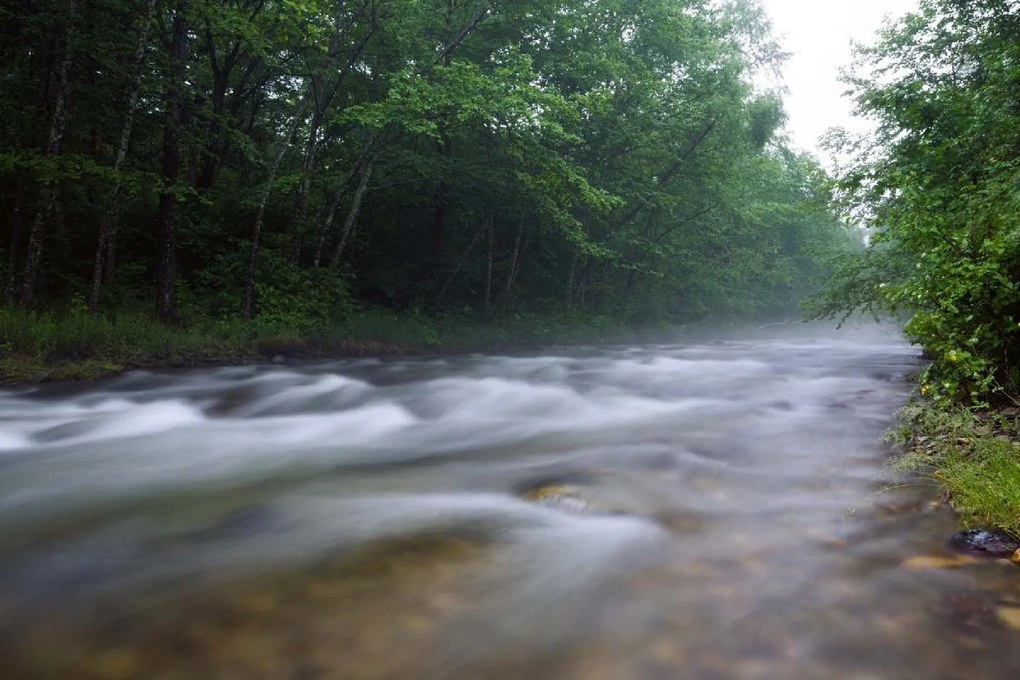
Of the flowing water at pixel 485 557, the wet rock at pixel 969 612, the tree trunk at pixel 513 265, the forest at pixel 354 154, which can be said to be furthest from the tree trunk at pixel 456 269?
the wet rock at pixel 969 612

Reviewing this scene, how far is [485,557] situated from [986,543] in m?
2.42

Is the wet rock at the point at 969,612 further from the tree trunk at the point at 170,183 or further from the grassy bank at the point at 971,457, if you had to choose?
the tree trunk at the point at 170,183

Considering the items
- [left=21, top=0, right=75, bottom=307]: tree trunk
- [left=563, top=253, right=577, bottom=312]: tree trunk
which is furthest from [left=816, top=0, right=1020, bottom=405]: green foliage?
[left=21, top=0, right=75, bottom=307]: tree trunk

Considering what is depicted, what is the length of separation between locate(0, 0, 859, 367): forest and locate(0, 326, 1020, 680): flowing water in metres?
5.57

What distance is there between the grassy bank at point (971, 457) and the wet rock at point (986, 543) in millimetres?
47

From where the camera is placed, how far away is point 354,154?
15211mm

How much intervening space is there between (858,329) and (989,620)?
4166 centimetres

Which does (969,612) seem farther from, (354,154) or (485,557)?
(354,154)

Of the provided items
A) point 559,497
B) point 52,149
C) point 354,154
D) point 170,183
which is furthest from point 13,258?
point 559,497

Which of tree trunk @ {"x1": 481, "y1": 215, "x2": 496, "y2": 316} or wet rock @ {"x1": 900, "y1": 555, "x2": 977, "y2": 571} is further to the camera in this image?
tree trunk @ {"x1": 481, "y1": 215, "x2": 496, "y2": 316}

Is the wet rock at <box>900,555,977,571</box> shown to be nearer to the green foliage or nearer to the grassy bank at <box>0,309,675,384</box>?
the green foliage

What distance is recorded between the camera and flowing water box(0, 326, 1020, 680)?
2.30 m

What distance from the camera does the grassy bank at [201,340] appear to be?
8.32 meters

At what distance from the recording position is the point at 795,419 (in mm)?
6582
